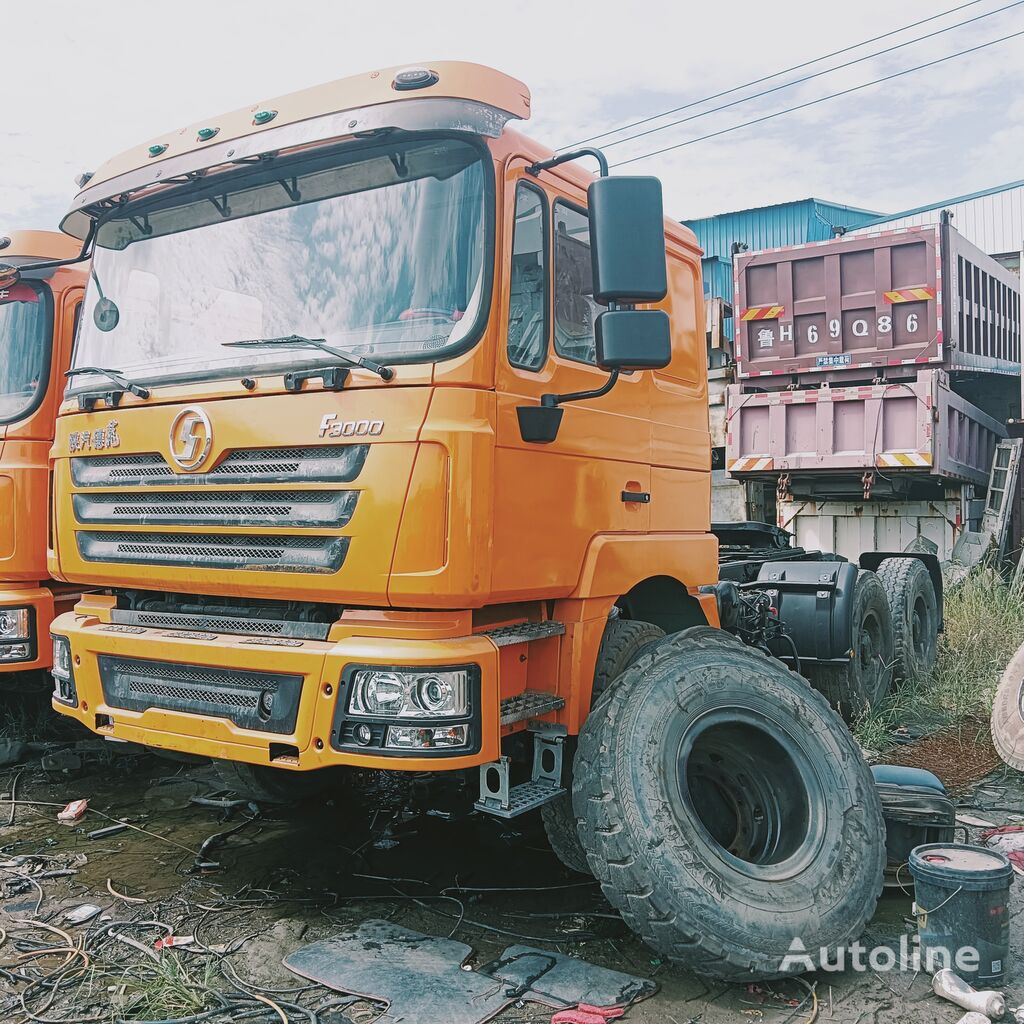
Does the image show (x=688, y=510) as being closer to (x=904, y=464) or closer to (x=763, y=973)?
(x=763, y=973)

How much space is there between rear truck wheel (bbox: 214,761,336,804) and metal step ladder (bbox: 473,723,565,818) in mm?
1494

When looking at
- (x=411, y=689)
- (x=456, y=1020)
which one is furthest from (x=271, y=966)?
(x=411, y=689)

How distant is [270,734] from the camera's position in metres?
3.17

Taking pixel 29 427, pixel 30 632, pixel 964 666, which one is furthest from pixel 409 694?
pixel 964 666

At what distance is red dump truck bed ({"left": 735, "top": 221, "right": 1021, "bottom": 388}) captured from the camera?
8672mm

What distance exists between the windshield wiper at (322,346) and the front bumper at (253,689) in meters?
0.81

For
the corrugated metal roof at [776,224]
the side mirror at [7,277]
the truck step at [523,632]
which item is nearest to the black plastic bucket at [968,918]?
the truck step at [523,632]

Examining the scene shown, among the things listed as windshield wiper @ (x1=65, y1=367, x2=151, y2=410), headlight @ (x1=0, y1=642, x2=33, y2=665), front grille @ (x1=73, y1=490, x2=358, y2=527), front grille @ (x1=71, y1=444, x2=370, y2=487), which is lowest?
headlight @ (x1=0, y1=642, x2=33, y2=665)

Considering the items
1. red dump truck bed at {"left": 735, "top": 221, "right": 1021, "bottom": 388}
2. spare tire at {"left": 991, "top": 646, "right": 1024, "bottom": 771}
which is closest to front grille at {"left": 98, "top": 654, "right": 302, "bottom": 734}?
spare tire at {"left": 991, "top": 646, "right": 1024, "bottom": 771}

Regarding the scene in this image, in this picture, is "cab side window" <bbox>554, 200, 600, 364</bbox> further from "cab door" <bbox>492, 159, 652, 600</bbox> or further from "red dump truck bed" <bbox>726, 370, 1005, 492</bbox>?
"red dump truck bed" <bbox>726, 370, 1005, 492</bbox>

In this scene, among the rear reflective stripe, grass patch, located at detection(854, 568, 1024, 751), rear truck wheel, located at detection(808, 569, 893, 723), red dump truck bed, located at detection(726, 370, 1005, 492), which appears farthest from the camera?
red dump truck bed, located at detection(726, 370, 1005, 492)

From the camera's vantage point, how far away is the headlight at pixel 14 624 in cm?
510

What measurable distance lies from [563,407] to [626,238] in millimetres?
641

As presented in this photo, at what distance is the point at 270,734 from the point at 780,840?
6.22ft
